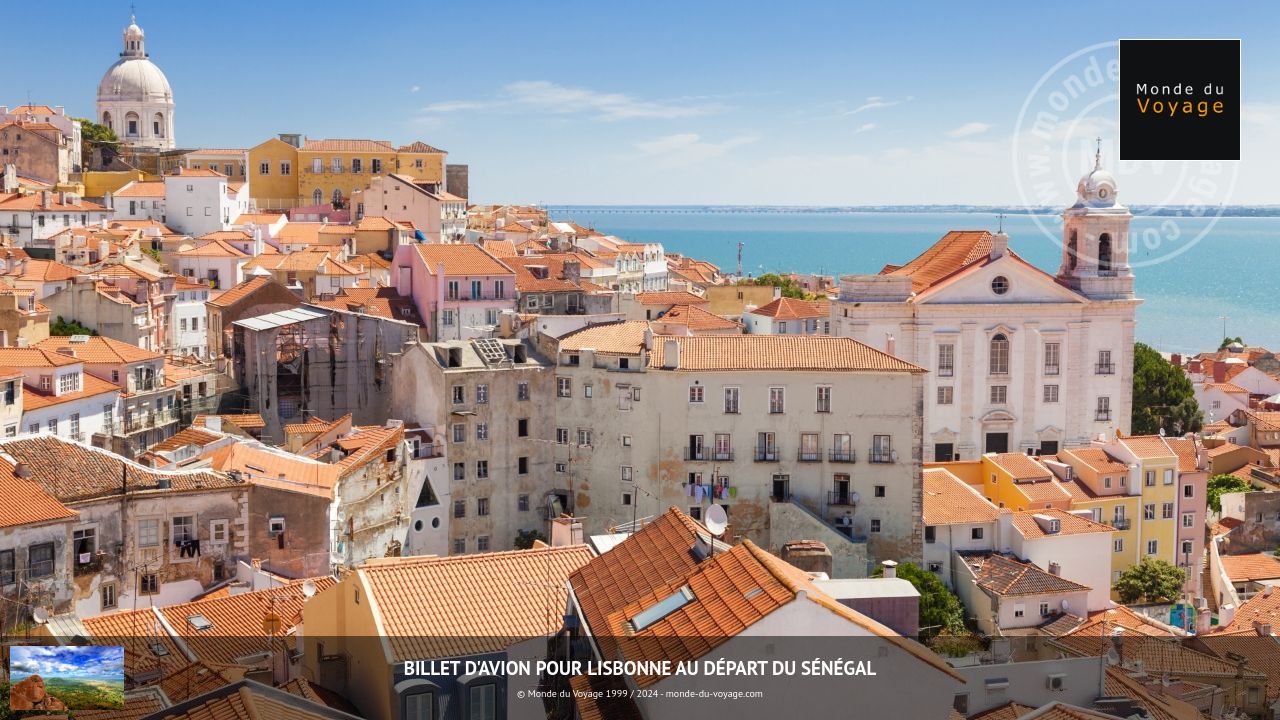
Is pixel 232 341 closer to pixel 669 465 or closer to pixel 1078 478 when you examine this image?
pixel 669 465

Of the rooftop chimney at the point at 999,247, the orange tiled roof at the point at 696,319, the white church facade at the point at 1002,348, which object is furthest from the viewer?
the rooftop chimney at the point at 999,247

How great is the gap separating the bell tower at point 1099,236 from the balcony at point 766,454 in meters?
21.3

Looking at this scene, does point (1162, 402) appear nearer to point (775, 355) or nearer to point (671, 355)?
point (775, 355)

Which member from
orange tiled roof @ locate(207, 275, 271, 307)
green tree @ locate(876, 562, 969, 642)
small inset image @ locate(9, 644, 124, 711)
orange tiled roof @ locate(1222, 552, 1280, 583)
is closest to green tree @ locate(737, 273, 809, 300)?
orange tiled roof @ locate(207, 275, 271, 307)

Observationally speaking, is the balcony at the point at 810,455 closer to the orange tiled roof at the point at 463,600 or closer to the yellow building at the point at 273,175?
the orange tiled roof at the point at 463,600

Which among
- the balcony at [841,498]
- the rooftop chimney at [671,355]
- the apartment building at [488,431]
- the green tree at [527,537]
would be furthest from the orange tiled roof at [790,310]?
the green tree at [527,537]

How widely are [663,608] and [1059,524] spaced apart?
909 inches

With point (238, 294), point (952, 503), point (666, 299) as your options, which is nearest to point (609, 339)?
point (952, 503)

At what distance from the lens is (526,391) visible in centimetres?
3178

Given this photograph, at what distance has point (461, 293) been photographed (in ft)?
140

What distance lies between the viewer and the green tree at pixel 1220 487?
46.1 meters

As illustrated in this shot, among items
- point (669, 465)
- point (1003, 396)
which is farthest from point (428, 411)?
point (1003, 396)

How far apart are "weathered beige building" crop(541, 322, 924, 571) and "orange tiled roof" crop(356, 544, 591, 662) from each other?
1563 centimetres

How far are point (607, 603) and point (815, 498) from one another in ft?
59.8
